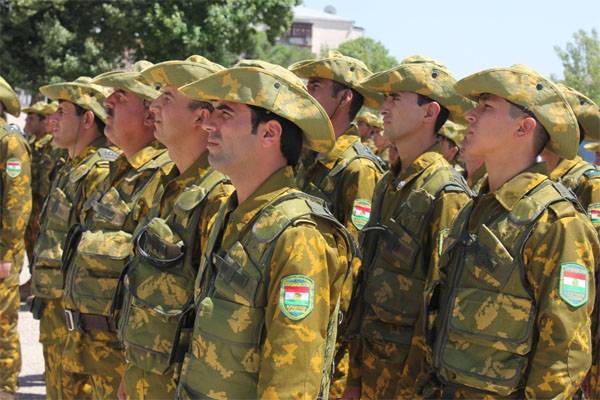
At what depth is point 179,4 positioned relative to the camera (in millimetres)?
18422

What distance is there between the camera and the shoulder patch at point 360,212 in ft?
14.6

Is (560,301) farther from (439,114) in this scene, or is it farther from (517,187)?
(439,114)

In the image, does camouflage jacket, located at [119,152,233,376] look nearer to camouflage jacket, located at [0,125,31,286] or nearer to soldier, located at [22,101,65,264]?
camouflage jacket, located at [0,125,31,286]

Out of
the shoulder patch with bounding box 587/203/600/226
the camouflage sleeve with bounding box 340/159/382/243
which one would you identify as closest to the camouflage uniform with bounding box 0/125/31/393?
the camouflage sleeve with bounding box 340/159/382/243

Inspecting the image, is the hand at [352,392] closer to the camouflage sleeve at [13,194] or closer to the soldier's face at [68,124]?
the soldier's face at [68,124]

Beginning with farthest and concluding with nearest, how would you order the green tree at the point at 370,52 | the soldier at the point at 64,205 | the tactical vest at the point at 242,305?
the green tree at the point at 370,52 < the soldier at the point at 64,205 < the tactical vest at the point at 242,305

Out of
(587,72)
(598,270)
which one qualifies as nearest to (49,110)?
(598,270)

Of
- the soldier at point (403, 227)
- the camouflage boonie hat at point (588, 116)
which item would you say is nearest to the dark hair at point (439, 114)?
the soldier at point (403, 227)

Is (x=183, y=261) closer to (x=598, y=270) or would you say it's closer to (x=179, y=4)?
(x=598, y=270)

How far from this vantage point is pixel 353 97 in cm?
523

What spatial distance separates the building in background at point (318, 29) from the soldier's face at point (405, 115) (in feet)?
248

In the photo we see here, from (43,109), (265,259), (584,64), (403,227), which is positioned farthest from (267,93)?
(584,64)

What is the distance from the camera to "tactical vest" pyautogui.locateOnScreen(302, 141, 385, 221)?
4656mm

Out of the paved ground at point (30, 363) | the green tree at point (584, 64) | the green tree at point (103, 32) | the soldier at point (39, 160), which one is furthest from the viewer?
the green tree at point (584, 64)
